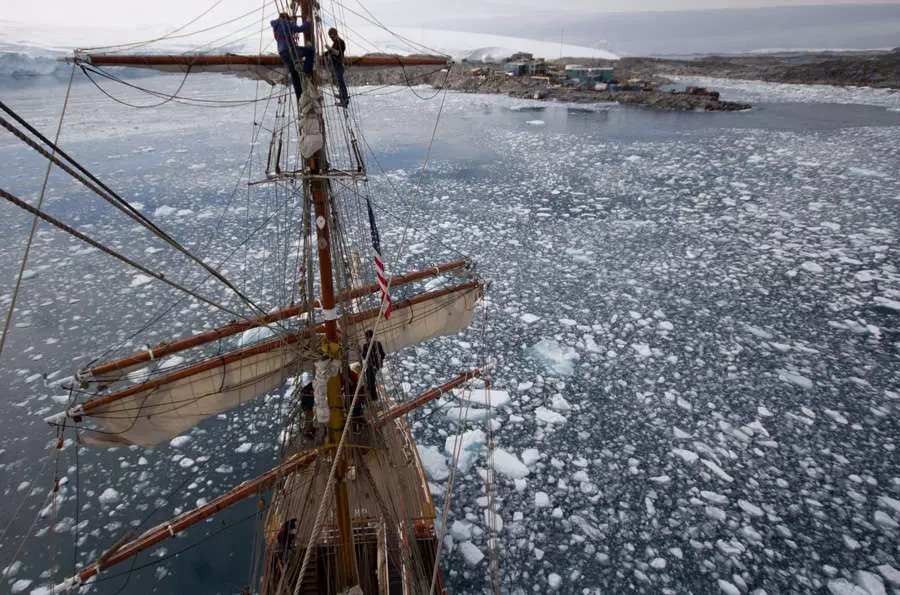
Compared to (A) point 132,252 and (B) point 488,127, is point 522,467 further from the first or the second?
(B) point 488,127

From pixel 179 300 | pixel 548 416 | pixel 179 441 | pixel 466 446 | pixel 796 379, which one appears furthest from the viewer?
pixel 179 300

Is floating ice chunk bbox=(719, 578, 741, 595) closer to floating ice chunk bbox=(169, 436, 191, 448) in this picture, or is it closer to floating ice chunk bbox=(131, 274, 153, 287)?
floating ice chunk bbox=(169, 436, 191, 448)

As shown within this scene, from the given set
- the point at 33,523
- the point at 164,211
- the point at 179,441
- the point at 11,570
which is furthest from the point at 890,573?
the point at 164,211

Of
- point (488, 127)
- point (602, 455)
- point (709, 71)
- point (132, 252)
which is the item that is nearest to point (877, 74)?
point (709, 71)

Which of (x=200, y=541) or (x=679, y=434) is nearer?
(x=200, y=541)

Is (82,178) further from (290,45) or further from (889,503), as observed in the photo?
(889,503)

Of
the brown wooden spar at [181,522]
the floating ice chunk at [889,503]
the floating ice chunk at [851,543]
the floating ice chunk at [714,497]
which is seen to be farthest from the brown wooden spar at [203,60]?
the floating ice chunk at [889,503]

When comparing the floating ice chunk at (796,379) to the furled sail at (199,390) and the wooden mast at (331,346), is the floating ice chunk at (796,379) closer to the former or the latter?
the furled sail at (199,390)
